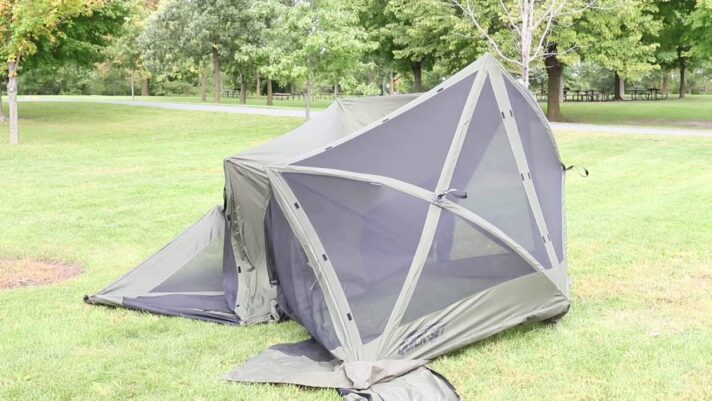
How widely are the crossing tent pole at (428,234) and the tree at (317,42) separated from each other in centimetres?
1434

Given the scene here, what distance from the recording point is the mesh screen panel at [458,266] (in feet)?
16.1

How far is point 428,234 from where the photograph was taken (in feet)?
16.1

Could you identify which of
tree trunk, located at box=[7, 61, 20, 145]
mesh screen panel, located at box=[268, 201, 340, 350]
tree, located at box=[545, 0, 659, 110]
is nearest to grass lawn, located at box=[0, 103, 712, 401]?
mesh screen panel, located at box=[268, 201, 340, 350]

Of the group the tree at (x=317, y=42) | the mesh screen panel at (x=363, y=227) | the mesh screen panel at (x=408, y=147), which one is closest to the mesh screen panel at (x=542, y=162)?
the mesh screen panel at (x=408, y=147)

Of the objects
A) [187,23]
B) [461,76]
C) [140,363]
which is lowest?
[140,363]

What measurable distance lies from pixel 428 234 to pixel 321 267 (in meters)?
0.79

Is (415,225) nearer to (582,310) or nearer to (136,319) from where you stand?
(582,310)

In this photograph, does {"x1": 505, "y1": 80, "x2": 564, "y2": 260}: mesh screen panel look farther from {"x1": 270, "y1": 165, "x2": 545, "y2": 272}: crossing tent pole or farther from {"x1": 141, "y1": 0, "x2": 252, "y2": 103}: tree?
{"x1": 141, "y1": 0, "x2": 252, "y2": 103}: tree

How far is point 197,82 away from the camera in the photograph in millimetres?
59625

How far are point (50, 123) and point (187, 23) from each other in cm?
1284

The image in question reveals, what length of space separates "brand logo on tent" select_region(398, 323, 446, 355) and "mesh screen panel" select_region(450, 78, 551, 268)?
35.5 inches

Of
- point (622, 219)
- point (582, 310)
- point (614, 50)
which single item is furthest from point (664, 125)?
point (582, 310)

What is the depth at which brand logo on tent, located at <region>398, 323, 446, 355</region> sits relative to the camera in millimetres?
4766

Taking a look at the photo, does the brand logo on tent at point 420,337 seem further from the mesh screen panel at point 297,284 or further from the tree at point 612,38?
the tree at point 612,38
